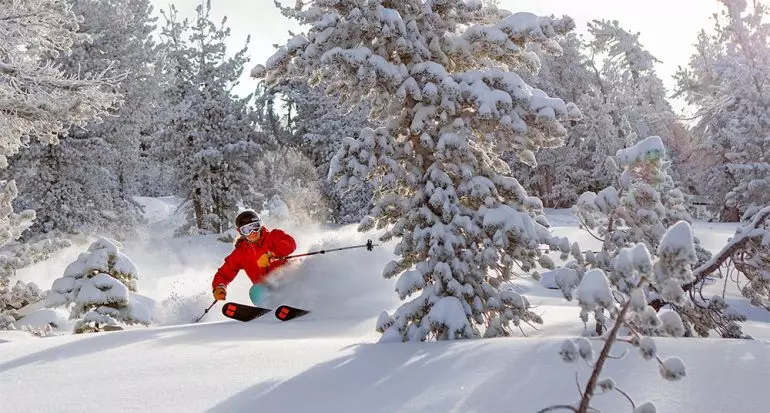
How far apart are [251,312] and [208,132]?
20346 mm

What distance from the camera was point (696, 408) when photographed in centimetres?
275

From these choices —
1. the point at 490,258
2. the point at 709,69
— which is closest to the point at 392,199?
the point at 490,258

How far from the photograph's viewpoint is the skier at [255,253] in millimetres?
9031

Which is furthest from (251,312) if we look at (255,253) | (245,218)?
(245,218)

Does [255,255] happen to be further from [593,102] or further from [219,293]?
[593,102]

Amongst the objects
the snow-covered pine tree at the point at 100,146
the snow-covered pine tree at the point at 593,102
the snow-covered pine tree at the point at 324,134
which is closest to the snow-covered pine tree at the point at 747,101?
the snow-covered pine tree at the point at 593,102

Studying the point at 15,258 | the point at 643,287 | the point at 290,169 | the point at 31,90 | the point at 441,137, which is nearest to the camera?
the point at 643,287

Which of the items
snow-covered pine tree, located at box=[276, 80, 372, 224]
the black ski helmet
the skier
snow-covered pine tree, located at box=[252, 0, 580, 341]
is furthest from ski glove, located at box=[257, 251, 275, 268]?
snow-covered pine tree, located at box=[276, 80, 372, 224]

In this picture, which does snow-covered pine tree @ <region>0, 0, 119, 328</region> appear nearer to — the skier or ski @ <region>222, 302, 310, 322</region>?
the skier

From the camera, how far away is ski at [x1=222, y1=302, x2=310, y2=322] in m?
7.76

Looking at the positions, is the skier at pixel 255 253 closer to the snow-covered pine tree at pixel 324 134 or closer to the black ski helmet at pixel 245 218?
the black ski helmet at pixel 245 218

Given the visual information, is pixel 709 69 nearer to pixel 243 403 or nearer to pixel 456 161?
pixel 456 161

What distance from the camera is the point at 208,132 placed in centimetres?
2675

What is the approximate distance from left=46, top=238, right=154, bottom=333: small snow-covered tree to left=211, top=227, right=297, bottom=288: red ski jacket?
4.71ft
